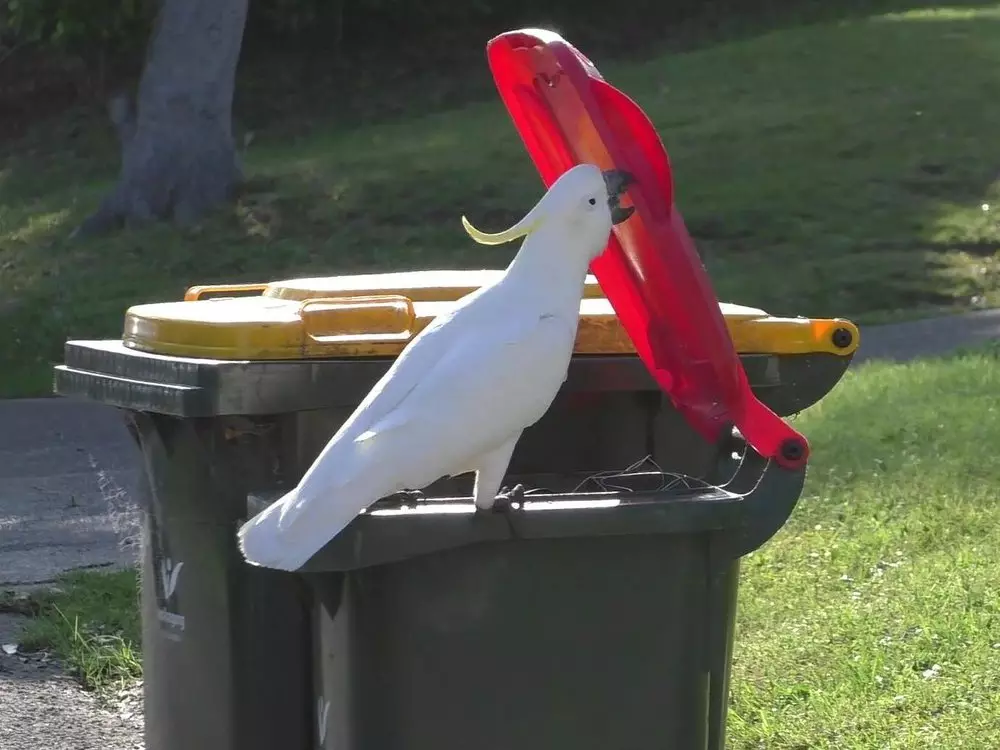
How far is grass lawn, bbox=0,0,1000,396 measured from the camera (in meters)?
10.6

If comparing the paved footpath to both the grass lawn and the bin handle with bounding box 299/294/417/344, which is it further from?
the bin handle with bounding box 299/294/417/344

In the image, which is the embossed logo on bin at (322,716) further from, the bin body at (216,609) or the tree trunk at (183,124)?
the tree trunk at (183,124)

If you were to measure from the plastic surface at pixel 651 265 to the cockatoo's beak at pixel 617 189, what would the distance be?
0.07ft

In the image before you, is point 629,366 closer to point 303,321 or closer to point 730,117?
point 303,321

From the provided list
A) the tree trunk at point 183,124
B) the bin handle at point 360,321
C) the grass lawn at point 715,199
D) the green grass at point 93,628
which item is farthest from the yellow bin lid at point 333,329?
the tree trunk at point 183,124

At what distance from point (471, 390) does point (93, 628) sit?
8.61 ft

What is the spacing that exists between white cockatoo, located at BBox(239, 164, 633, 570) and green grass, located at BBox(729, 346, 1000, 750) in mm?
1616

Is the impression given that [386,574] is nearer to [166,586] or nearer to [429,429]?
[429,429]

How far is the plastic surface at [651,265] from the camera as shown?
273cm

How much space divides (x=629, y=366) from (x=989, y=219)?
9.35 metres

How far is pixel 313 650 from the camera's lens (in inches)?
116

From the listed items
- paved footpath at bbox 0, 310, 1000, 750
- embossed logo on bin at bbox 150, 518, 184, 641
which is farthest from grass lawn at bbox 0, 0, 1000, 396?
embossed logo on bin at bbox 150, 518, 184, 641

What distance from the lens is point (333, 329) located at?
292cm

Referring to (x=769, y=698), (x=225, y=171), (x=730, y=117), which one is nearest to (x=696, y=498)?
(x=769, y=698)
